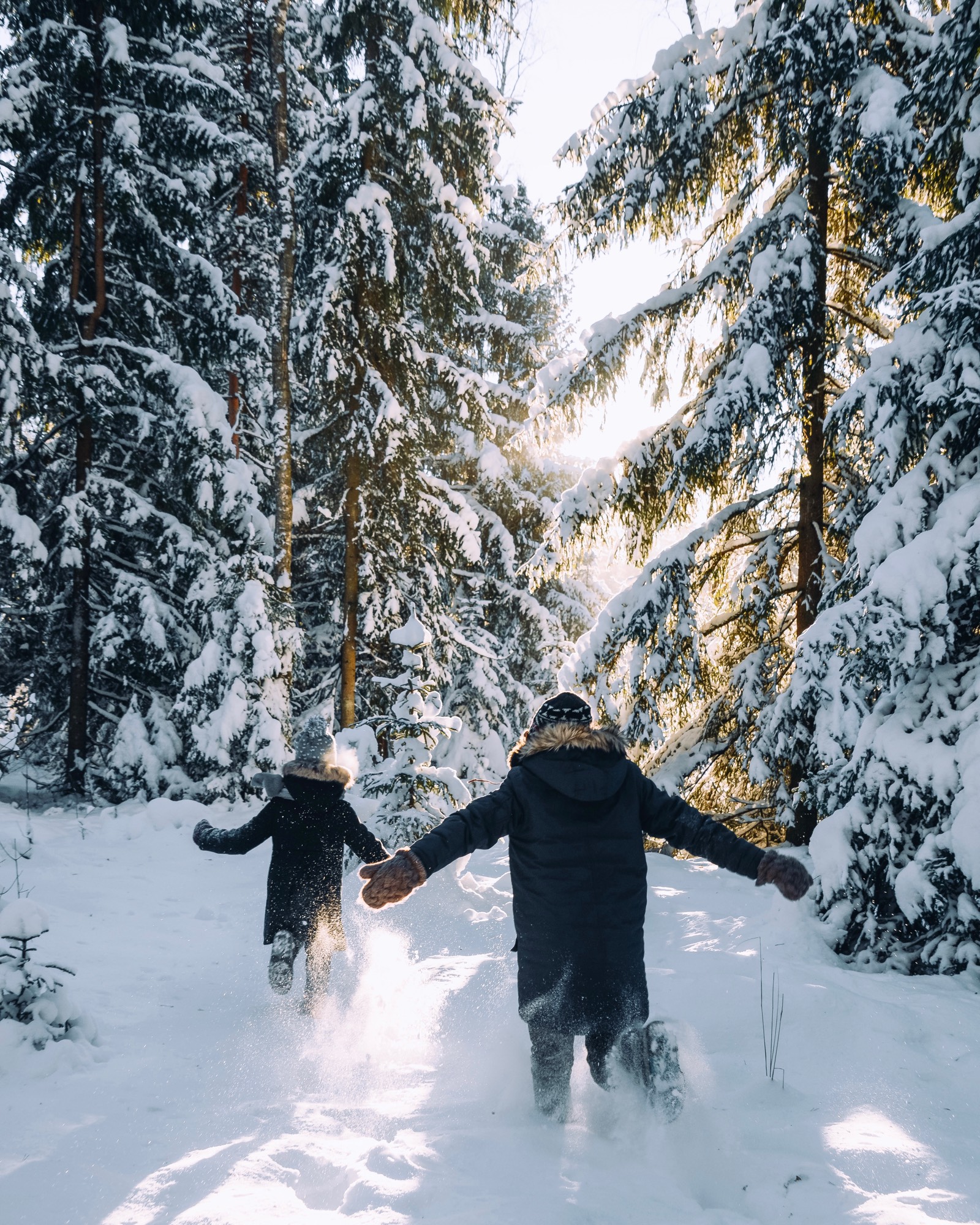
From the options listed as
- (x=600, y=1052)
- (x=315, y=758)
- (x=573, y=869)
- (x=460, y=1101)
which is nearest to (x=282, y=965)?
(x=315, y=758)

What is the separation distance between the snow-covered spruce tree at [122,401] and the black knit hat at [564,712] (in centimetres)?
802

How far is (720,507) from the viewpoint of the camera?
852cm

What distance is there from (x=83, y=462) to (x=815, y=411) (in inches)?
382

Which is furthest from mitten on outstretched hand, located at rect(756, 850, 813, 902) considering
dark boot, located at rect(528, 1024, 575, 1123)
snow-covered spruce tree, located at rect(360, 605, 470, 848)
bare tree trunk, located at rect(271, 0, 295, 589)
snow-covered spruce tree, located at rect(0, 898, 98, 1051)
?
bare tree trunk, located at rect(271, 0, 295, 589)

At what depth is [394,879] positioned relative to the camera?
305 cm

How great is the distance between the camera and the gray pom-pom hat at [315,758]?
15.8ft

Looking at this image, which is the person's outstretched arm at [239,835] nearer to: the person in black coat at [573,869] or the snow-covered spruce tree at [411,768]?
the person in black coat at [573,869]

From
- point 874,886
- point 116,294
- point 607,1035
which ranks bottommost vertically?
point 607,1035

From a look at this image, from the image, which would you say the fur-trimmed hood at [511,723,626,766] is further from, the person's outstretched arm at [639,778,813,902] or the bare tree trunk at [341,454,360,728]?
the bare tree trunk at [341,454,360,728]

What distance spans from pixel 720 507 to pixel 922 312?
3795 millimetres

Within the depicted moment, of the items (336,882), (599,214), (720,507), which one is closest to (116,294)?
(599,214)

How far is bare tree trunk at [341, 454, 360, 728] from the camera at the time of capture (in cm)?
1159

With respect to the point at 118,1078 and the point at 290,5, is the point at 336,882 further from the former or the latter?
the point at 290,5

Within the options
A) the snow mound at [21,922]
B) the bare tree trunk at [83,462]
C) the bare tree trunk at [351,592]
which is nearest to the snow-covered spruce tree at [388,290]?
the bare tree trunk at [351,592]
